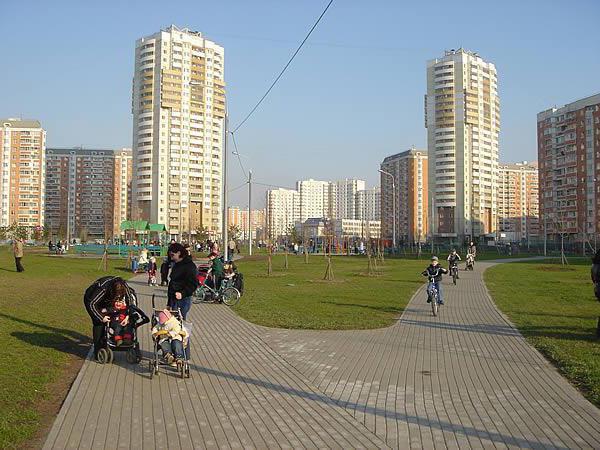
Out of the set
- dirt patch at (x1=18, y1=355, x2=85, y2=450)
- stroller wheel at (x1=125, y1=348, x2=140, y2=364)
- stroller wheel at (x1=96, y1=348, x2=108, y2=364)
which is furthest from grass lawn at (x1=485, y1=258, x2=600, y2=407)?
stroller wheel at (x1=96, y1=348, x2=108, y2=364)

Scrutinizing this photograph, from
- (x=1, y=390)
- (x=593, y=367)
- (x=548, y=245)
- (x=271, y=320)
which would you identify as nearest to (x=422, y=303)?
(x=271, y=320)

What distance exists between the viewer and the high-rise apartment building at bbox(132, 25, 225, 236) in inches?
4023

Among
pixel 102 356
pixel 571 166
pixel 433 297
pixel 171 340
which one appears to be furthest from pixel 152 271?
pixel 571 166

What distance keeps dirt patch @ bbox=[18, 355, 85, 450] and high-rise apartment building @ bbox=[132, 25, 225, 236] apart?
9442cm

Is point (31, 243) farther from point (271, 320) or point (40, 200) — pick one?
point (271, 320)

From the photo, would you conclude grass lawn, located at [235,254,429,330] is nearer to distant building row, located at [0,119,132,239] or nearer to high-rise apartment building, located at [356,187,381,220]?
distant building row, located at [0,119,132,239]

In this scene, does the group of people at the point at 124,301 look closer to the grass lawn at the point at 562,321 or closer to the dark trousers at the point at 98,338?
the dark trousers at the point at 98,338

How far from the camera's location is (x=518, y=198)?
16600 centimetres

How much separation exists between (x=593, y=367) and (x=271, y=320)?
6809 mm

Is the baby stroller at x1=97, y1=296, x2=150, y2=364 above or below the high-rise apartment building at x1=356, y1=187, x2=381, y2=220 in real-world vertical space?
below

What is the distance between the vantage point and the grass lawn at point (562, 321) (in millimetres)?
8502

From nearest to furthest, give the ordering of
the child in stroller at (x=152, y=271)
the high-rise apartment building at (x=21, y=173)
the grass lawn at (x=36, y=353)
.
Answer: the grass lawn at (x=36, y=353)
the child in stroller at (x=152, y=271)
the high-rise apartment building at (x=21, y=173)

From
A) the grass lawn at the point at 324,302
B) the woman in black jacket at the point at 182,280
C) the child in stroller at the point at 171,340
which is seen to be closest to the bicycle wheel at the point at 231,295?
the grass lawn at the point at 324,302

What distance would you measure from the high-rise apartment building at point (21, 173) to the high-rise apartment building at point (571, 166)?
93.5 m
